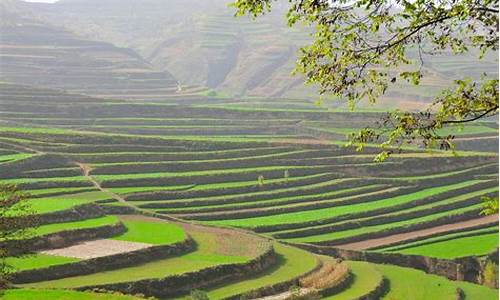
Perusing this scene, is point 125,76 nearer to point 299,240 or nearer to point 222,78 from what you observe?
point 222,78

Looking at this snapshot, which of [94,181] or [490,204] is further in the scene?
[94,181]

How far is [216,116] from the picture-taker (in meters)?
84.1

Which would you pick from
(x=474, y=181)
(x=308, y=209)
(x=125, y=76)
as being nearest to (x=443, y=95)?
(x=308, y=209)

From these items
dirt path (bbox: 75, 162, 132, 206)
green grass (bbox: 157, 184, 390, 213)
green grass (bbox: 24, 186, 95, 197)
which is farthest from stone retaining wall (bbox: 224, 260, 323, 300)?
green grass (bbox: 24, 186, 95, 197)

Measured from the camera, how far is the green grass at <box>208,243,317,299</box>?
3045 centimetres

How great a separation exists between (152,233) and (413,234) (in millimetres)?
18843

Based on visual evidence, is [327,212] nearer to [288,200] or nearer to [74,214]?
[288,200]

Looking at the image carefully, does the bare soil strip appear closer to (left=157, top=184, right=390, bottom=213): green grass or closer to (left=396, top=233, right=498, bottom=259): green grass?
(left=157, top=184, right=390, bottom=213): green grass

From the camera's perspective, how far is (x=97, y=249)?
107 feet

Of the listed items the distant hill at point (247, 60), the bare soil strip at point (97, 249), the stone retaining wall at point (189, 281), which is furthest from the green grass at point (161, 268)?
the distant hill at point (247, 60)

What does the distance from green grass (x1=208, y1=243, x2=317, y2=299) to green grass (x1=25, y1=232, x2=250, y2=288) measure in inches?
57.9

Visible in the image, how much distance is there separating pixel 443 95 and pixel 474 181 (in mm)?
51224

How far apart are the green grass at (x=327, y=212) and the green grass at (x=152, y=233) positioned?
507 cm

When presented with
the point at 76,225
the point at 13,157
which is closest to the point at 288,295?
the point at 76,225
